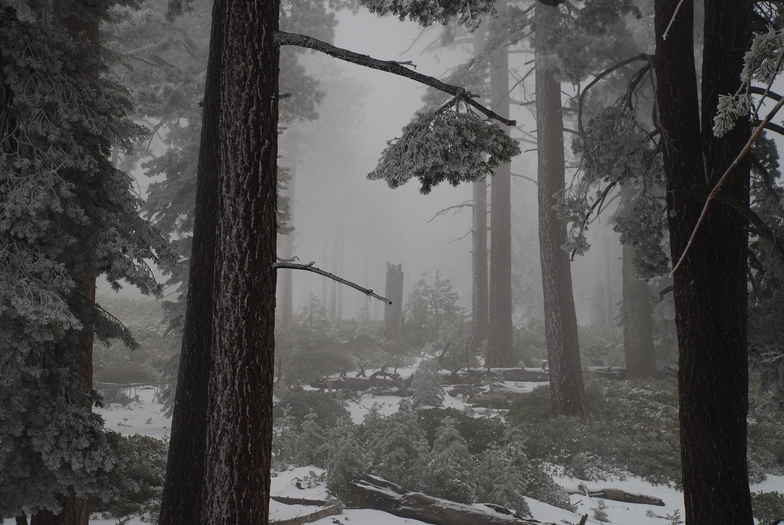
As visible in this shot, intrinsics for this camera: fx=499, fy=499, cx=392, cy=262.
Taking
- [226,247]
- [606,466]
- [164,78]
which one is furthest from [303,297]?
[226,247]

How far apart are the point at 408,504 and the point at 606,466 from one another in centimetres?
356

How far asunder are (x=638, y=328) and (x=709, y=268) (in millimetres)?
8491

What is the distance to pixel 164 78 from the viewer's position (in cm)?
1116

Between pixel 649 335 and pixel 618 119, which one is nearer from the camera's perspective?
pixel 618 119

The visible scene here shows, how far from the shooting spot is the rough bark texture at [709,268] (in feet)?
14.0

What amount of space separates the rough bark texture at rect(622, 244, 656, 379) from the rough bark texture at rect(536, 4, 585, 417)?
2822 mm

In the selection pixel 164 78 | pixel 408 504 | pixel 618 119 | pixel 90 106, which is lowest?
pixel 408 504

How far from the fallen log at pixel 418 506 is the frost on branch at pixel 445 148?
13.9 feet

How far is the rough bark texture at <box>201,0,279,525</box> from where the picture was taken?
296cm

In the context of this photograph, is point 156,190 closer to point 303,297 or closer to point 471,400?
point 471,400

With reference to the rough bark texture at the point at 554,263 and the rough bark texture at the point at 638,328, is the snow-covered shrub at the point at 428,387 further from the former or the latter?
the rough bark texture at the point at 638,328

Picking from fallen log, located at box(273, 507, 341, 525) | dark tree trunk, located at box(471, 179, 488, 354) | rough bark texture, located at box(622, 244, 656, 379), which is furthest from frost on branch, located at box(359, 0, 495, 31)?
dark tree trunk, located at box(471, 179, 488, 354)

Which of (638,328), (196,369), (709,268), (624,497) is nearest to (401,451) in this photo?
(624,497)

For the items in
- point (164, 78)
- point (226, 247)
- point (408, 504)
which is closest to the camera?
point (226, 247)
